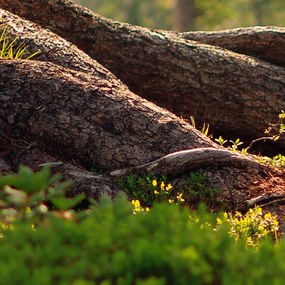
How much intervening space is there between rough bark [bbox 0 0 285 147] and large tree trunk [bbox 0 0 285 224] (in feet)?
7.04

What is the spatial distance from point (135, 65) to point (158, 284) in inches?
257

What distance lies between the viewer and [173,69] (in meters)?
8.53

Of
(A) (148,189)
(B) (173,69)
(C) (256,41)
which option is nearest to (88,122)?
(A) (148,189)

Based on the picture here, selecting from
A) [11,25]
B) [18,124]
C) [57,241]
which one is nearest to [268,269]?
[57,241]

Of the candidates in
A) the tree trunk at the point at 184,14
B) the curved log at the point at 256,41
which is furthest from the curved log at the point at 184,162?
the tree trunk at the point at 184,14

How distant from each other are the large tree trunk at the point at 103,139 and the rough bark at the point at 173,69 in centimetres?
215

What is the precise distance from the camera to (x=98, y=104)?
243 inches

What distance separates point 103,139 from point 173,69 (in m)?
2.78

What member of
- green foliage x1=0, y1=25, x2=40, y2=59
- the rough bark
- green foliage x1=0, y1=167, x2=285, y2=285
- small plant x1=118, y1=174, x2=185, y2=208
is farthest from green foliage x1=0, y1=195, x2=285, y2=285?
the rough bark

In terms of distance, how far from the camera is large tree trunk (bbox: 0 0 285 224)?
5922mm

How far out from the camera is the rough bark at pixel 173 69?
8.45 m

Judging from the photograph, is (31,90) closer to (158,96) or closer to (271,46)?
(158,96)

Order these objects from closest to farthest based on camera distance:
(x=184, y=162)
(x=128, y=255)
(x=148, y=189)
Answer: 1. (x=128, y=255)
2. (x=148, y=189)
3. (x=184, y=162)

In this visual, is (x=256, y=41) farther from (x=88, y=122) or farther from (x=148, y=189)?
(x=148, y=189)
